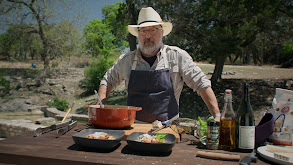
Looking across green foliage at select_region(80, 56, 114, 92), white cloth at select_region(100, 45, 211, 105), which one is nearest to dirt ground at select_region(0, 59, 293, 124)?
green foliage at select_region(80, 56, 114, 92)

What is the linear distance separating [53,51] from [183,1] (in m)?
9.89

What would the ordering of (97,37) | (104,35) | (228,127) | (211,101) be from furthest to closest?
(104,35) < (97,37) < (211,101) < (228,127)

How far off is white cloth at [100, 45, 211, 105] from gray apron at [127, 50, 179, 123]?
8 cm

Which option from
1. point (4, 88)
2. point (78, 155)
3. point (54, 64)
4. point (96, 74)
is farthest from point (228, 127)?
point (54, 64)

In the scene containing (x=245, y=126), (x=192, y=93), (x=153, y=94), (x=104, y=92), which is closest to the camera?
(x=245, y=126)

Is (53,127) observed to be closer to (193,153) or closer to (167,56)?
(193,153)

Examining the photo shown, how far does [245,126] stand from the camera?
1.19 metres

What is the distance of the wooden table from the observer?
1.12 meters

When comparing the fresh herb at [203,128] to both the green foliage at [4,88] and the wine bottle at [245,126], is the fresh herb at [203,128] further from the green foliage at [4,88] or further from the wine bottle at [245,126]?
the green foliage at [4,88]

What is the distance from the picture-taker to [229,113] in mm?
1283

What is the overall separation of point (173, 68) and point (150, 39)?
345mm

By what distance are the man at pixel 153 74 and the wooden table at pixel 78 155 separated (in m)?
0.78

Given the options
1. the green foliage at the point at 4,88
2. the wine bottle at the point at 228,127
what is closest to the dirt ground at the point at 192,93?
the green foliage at the point at 4,88

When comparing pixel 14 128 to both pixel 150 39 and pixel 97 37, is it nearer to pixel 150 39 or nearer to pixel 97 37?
pixel 150 39
